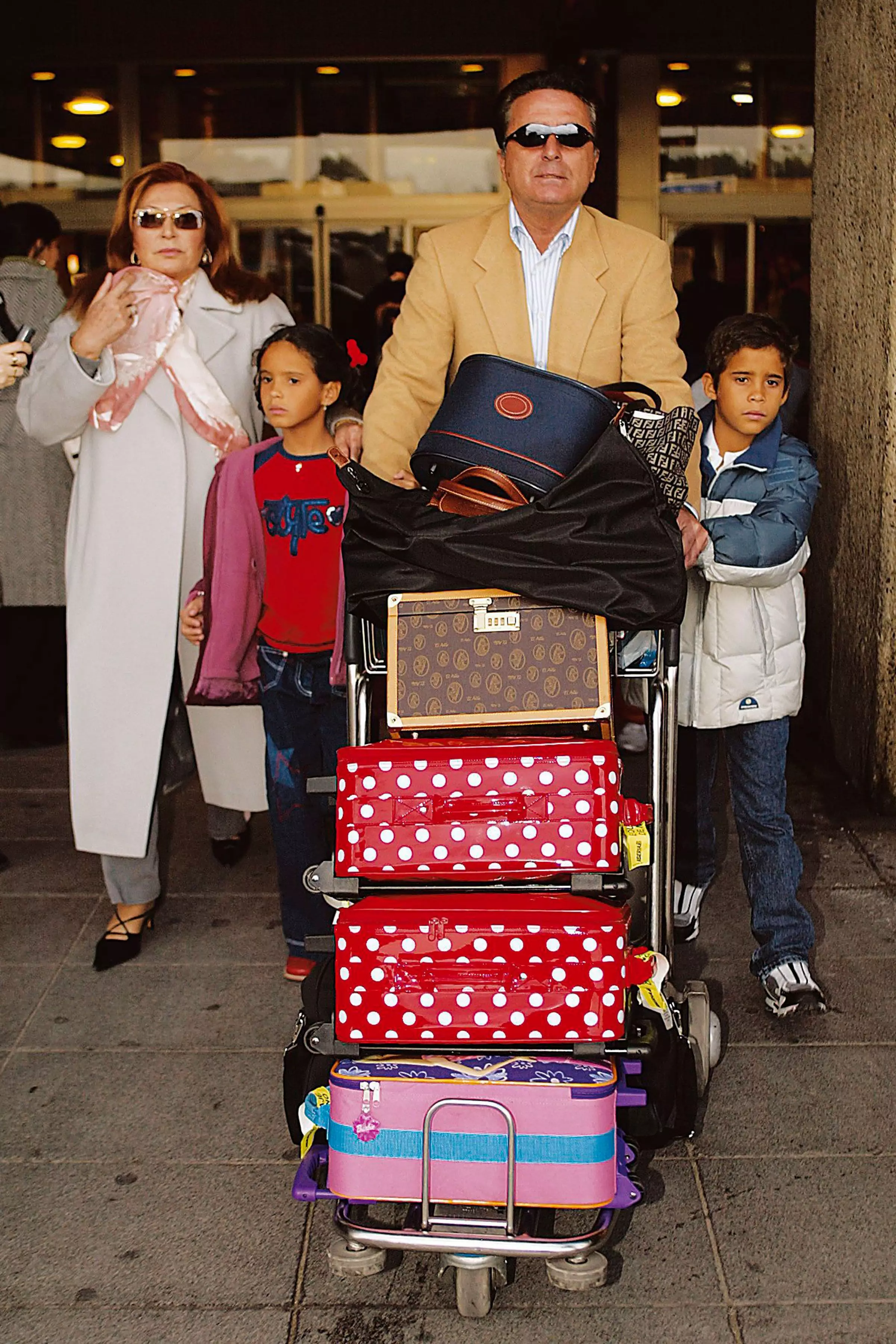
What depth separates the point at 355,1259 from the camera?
108 inches

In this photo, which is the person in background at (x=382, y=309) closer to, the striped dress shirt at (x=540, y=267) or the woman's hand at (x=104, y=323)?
the woman's hand at (x=104, y=323)

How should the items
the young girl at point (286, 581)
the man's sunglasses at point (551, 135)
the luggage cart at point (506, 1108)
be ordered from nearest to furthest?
the luggage cart at point (506, 1108) → the man's sunglasses at point (551, 135) → the young girl at point (286, 581)

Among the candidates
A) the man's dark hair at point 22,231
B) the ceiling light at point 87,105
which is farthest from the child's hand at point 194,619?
the ceiling light at point 87,105

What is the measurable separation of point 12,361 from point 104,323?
262 mm

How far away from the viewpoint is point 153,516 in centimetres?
434

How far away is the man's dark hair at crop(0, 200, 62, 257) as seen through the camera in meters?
6.33

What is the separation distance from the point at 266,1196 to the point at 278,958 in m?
1.30

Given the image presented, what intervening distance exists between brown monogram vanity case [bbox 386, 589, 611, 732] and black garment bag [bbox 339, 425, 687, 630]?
0.04m

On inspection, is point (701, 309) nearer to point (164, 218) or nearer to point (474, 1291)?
point (164, 218)

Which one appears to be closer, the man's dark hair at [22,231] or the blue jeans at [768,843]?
the blue jeans at [768,843]

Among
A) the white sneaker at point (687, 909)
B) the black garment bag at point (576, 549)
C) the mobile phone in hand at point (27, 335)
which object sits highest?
the mobile phone in hand at point (27, 335)

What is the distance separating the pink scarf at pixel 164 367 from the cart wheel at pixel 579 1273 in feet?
8.40

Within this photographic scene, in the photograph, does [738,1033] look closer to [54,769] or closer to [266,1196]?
[266,1196]

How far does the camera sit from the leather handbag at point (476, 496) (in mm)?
2980
